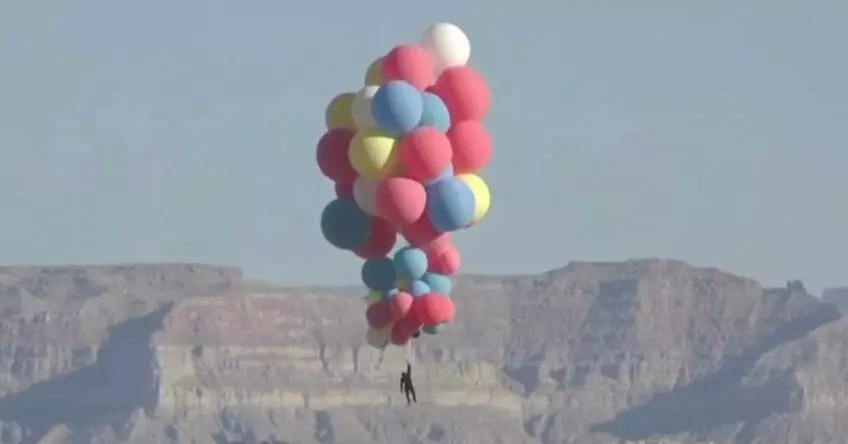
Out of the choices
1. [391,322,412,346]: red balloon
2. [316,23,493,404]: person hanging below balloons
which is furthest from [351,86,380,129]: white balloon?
[391,322,412,346]: red balloon

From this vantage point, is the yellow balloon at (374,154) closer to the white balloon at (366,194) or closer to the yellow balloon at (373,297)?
the white balloon at (366,194)

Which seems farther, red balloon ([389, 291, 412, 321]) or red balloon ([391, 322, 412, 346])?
red balloon ([391, 322, 412, 346])

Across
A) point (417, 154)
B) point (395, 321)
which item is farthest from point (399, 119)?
point (395, 321)

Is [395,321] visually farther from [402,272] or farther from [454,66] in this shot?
[454,66]

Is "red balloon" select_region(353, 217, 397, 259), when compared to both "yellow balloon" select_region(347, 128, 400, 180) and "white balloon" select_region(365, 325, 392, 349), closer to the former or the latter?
"white balloon" select_region(365, 325, 392, 349)

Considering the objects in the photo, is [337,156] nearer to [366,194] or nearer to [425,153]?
[366,194]
